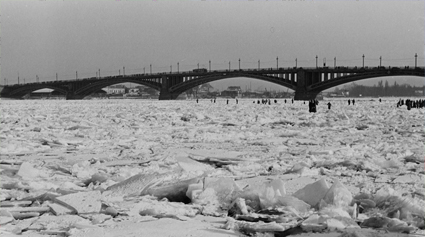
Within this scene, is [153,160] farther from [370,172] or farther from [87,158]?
[370,172]

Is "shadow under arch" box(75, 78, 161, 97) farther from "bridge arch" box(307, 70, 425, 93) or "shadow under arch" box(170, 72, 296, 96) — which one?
"bridge arch" box(307, 70, 425, 93)

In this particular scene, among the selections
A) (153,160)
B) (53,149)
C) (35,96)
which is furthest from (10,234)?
(35,96)

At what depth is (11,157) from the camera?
21.1ft

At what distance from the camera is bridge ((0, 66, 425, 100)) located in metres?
72.4

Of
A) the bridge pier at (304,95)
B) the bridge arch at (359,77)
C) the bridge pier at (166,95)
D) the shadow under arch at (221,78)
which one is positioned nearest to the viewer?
the bridge arch at (359,77)

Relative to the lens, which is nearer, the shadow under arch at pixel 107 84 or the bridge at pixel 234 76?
the bridge at pixel 234 76

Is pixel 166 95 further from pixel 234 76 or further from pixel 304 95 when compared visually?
pixel 304 95

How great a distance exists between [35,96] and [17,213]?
13389 cm

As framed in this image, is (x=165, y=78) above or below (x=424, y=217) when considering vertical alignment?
above

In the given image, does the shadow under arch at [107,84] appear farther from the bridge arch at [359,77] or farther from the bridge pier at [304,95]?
the bridge arch at [359,77]

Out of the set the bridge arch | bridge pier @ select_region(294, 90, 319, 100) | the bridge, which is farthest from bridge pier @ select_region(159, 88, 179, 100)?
the bridge arch

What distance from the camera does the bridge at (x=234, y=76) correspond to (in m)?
72.4

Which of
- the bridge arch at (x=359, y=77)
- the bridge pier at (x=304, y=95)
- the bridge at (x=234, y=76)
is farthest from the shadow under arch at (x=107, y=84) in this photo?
the bridge arch at (x=359, y=77)

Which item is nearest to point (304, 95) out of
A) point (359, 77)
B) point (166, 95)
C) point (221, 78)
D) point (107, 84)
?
point (359, 77)
